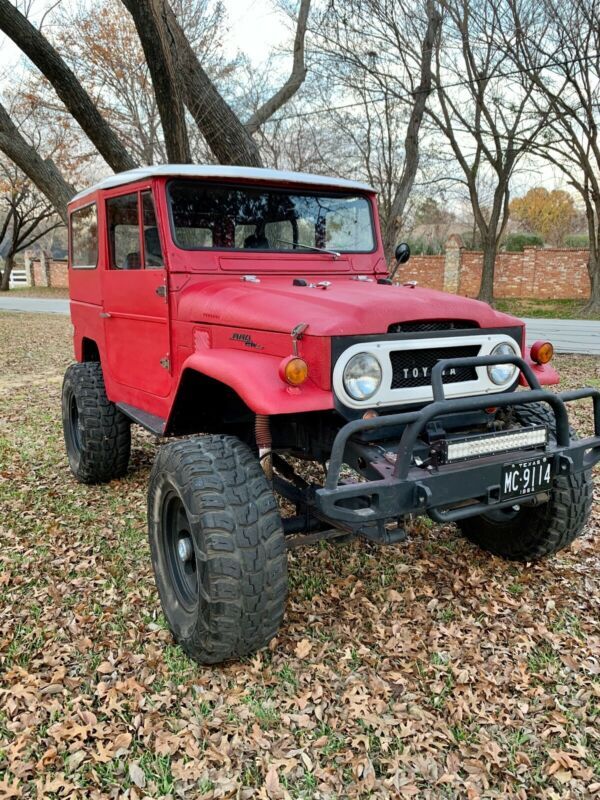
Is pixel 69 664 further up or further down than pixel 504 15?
further down

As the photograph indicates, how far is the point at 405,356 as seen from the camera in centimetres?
293

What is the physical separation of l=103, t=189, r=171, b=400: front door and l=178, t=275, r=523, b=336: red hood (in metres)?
0.33

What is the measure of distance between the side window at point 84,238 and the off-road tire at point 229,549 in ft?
8.48

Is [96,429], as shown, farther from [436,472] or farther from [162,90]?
[162,90]

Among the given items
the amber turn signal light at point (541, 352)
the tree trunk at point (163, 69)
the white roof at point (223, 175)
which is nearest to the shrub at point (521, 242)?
the tree trunk at point (163, 69)

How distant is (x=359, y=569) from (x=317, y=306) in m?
1.68

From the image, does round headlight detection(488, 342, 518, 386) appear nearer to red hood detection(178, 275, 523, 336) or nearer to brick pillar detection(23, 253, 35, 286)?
red hood detection(178, 275, 523, 336)

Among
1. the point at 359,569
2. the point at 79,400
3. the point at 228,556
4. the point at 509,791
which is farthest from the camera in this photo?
the point at 79,400

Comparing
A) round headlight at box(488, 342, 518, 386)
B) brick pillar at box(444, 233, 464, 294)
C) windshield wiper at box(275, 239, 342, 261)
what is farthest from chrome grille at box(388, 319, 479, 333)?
brick pillar at box(444, 233, 464, 294)

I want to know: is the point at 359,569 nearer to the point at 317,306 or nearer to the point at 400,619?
the point at 400,619

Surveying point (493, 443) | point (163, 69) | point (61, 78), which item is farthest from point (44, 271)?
point (493, 443)

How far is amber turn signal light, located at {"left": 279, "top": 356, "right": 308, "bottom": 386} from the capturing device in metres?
2.66

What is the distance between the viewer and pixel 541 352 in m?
3.37

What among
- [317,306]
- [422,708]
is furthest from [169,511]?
[422,708]
